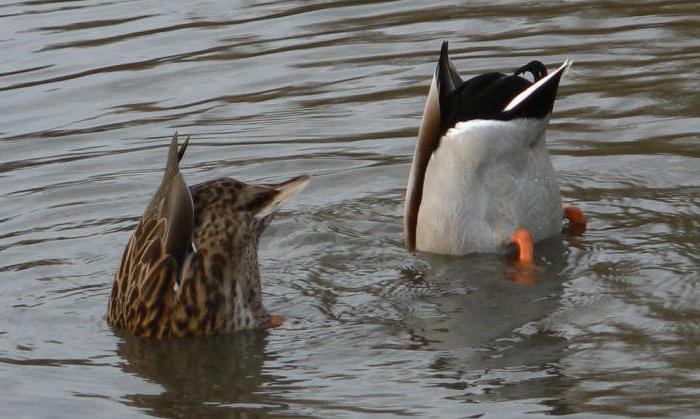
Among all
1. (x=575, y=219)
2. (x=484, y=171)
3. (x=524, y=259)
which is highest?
(x=484, y=171)

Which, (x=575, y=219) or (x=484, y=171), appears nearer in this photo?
(x=484, y=171)

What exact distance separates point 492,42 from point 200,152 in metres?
2.67

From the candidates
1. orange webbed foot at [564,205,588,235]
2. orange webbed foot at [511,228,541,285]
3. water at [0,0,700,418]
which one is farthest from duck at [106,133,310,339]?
orange webbed foot at [564,205,588,235]

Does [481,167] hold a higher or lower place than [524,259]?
higher

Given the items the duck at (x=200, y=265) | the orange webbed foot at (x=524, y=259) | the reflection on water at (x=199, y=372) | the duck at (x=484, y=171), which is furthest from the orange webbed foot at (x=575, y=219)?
the reflection on water at (x=199, y=372)

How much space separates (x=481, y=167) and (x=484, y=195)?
0.16m

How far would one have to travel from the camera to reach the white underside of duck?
7875 mm

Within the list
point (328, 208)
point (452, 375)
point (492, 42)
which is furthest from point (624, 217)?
point (492, 42)

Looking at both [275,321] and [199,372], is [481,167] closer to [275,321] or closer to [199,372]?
[275,321]

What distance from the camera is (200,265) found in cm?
697

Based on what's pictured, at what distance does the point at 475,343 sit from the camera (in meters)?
6.65

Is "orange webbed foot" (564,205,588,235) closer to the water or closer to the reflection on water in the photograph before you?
the water

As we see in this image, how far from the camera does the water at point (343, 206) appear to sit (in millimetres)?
6285

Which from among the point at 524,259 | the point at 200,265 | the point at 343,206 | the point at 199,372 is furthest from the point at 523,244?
the point at 199,372
